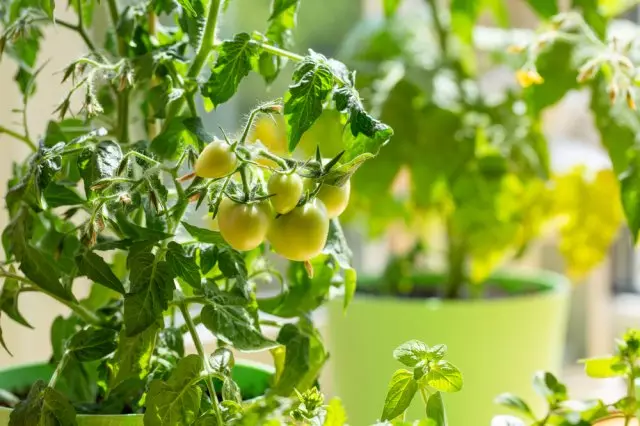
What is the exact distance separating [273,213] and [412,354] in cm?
11

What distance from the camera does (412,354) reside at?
1.48 ft

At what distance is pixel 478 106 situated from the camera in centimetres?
Answer: 97

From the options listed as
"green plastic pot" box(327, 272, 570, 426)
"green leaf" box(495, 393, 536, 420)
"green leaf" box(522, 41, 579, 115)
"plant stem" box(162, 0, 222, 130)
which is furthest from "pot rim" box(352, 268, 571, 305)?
"plant stem" box(162, 0, 222, 130)

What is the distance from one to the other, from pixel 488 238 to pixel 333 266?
0.43 m

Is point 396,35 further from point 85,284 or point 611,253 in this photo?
point 611,253

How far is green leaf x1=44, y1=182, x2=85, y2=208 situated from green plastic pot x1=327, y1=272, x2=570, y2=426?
15.8 inches

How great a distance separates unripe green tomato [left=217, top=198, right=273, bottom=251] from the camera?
0.40 m

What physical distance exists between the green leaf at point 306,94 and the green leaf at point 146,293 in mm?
95

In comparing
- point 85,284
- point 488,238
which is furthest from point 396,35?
point 85,284

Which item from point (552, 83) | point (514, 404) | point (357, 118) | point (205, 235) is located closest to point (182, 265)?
point (205, 235)

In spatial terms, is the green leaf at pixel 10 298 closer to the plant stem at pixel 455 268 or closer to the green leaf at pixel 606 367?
the green leaf at pixel 606 367

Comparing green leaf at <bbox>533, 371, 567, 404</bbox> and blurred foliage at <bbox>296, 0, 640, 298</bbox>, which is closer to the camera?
green leaf at <bbox>533, 371, 567, 404</bbox>

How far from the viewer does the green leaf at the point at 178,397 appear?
17.0 inches

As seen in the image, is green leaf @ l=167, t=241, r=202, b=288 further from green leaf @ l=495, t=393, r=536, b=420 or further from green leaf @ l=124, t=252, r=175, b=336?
green leaf @ l=495, t=393, r=536, b=420
